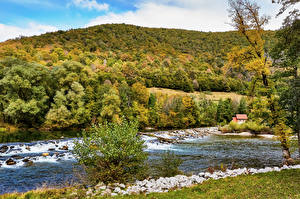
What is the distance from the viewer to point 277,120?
16031mm

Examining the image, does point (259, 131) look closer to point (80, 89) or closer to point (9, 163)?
point (80, 89)

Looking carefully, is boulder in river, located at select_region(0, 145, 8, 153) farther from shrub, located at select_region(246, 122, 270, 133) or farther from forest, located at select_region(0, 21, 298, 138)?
shrub, located at select_region(246, 122, 270, 133)

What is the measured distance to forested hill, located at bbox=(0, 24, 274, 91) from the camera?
98.0 m

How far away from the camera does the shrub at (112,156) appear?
1195 centimetres

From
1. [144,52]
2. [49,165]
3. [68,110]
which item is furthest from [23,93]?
[144,52]

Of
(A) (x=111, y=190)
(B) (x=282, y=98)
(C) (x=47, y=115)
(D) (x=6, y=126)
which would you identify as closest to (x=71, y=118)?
(C) (x=47, y=115)

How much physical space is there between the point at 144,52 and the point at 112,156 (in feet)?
439

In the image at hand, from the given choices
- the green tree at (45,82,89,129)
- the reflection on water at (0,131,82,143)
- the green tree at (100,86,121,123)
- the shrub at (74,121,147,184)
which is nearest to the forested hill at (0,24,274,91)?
the green tree at (45,82,89,129)

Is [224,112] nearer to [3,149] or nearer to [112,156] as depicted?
[3,149]

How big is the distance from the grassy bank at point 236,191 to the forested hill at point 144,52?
69994 millimetres

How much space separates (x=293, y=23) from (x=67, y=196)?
14.8 meters

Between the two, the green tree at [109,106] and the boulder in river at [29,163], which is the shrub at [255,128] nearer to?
the green tree at [109,106]

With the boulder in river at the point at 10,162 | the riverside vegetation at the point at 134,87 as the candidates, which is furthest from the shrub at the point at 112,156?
the boulder in river at the point at 10,162

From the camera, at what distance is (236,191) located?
997 cm
